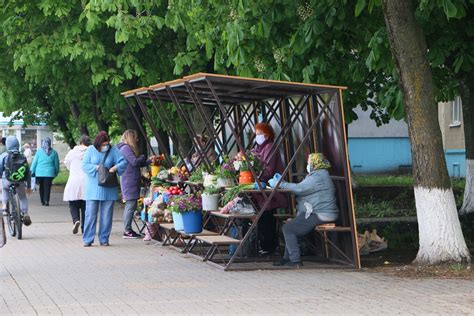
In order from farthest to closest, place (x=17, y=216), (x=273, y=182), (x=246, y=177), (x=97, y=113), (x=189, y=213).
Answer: (x=97, y=113), (x=17, y=216), (x=189, y=213), (x=246, y=177), (x=273, y=182)

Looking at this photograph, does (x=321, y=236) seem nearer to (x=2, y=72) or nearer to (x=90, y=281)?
(x=90, y=281)

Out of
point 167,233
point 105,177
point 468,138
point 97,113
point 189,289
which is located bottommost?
point 189,289

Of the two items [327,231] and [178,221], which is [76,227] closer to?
[178,221]

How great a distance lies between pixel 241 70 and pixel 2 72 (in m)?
12.2

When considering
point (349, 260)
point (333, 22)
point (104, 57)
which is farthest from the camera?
point (104, 57)

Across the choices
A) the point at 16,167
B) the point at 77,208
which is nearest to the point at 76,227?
the point at 77,208

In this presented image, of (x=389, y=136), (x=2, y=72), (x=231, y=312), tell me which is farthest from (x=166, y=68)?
(x=389, y=136)

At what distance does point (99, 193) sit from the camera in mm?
15586

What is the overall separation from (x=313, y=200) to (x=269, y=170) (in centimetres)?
118

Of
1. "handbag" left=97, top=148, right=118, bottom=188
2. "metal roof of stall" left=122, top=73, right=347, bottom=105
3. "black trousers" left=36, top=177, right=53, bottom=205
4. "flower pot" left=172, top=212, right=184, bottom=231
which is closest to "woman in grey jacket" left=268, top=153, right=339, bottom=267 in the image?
"metal roof of stall" left=122, top=73, right=347, bottom=105

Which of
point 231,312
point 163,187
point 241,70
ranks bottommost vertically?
point 231,312

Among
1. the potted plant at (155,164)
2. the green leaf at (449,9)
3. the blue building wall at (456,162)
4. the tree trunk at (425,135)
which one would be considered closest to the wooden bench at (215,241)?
the tree trunk at (425,135)

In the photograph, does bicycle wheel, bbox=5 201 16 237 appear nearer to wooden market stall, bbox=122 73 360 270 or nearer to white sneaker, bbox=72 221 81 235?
white sneaker, bbox=72 221 81 235

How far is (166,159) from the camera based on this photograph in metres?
16.9
